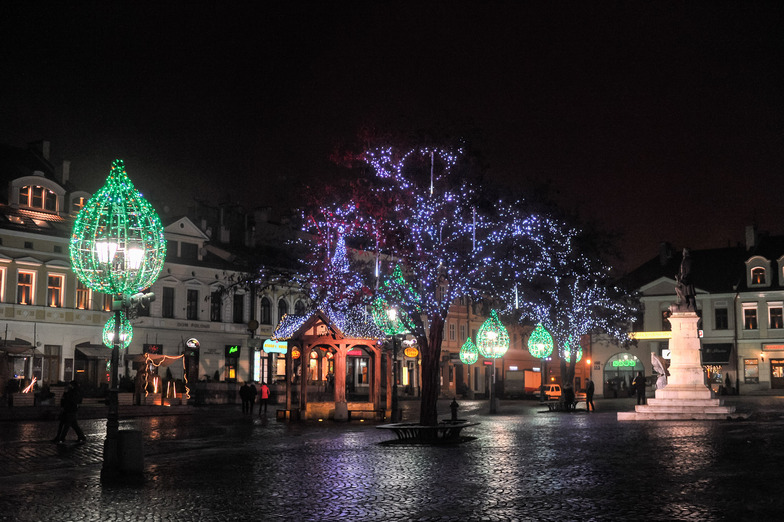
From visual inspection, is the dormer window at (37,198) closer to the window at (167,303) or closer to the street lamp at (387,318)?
the window at (167,303)

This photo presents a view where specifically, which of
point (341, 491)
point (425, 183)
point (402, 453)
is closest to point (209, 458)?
point (402, 453)

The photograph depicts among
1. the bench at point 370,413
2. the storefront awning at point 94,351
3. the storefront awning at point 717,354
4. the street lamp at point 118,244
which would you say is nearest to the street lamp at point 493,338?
the bench at point 370,413

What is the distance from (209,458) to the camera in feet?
63.8

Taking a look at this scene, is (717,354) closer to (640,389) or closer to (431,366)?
(640,389)

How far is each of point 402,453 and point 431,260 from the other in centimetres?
767

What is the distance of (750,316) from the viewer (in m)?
69.2

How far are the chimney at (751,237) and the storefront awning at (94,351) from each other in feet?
170

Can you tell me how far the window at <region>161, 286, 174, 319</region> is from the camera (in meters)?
56.6

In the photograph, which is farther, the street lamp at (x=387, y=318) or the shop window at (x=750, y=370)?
the shop window at (x=750, y=370)

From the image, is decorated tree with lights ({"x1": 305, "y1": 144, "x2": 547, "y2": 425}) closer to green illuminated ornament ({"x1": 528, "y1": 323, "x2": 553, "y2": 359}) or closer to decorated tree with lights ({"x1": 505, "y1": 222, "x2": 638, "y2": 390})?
green illuminated ornament ({"x1": 528, "y1": 323, "x2": 553, "y2": 359})

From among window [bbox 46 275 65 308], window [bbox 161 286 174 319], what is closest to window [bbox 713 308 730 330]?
window [bbox 161 286 174 319]

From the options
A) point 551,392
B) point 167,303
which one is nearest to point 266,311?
point 167,303

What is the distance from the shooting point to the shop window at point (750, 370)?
67.9 metres

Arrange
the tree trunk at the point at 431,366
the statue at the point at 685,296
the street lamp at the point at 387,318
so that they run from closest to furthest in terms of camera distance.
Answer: the tree trunk at the point at 431,366
the street lamp at the point at 387,318
the statue at the point at 685,296
